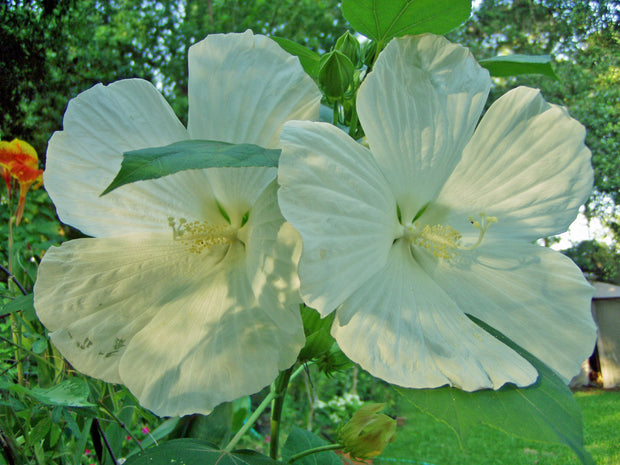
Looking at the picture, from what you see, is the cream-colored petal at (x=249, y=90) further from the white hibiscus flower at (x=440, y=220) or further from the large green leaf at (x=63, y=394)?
the large green leaf at (x=63, y=394)

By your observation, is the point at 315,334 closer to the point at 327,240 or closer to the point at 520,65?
the point at 327,240

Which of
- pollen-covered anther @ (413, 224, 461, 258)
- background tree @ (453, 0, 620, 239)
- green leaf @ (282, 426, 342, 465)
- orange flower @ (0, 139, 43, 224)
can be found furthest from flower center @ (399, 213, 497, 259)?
background tree @ (453, 0, 620, 239)

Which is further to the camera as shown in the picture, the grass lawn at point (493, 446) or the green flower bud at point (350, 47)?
the grass lawn at point (493, 446)

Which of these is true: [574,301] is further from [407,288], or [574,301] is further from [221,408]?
[221,408]

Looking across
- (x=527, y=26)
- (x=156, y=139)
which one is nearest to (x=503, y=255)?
(x=156, y=139)

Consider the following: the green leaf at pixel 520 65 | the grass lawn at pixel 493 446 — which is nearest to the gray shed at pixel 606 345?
the grass lawn at pixel 493 446

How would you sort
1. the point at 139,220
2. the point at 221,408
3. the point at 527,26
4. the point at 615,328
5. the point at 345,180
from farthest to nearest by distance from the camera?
the point at 527,26
the point at 615,328
the point at 221,408
the point at 139,220
the point at 345,180
